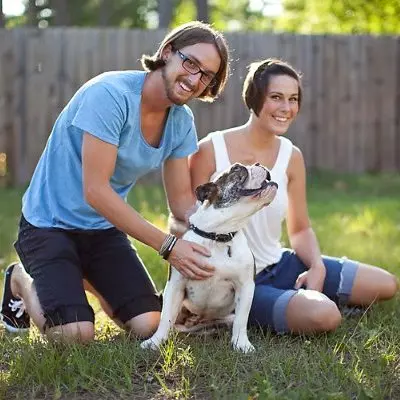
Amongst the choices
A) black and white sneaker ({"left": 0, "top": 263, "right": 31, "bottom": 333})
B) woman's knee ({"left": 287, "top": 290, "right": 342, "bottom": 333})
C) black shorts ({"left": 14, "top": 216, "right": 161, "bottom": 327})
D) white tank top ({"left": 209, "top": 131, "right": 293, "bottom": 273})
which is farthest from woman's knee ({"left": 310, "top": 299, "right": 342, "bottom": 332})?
black and white sneaker ({"left": 0, "top": 263, "right": 31, "bottom": 333})

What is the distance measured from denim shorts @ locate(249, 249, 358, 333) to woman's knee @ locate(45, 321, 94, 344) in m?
0.81

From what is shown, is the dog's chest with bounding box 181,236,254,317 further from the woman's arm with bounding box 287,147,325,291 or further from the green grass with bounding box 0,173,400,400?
the woman's arm with bounding box 287,147,325,291

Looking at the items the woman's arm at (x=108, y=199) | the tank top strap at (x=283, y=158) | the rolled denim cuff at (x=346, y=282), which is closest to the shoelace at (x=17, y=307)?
the woman's arm at (x=108, y=199)

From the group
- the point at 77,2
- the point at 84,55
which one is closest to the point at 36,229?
the point at 84,55

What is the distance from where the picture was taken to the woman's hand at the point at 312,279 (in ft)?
13.8

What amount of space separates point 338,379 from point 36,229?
168 cm

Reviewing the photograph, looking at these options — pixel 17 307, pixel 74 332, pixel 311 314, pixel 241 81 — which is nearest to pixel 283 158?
pixel 311 314

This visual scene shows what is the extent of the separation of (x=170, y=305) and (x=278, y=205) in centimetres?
86

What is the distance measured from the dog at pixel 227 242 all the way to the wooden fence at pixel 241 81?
20.3 ft

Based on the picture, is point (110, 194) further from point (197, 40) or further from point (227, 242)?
point (197, 40)

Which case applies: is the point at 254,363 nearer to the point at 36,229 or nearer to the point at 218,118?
the point at 36,229

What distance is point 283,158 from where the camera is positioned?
4.30 m

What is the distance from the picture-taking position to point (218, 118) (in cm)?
1005

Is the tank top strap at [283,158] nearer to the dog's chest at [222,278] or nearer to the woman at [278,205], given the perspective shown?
the woman at [278,205]
